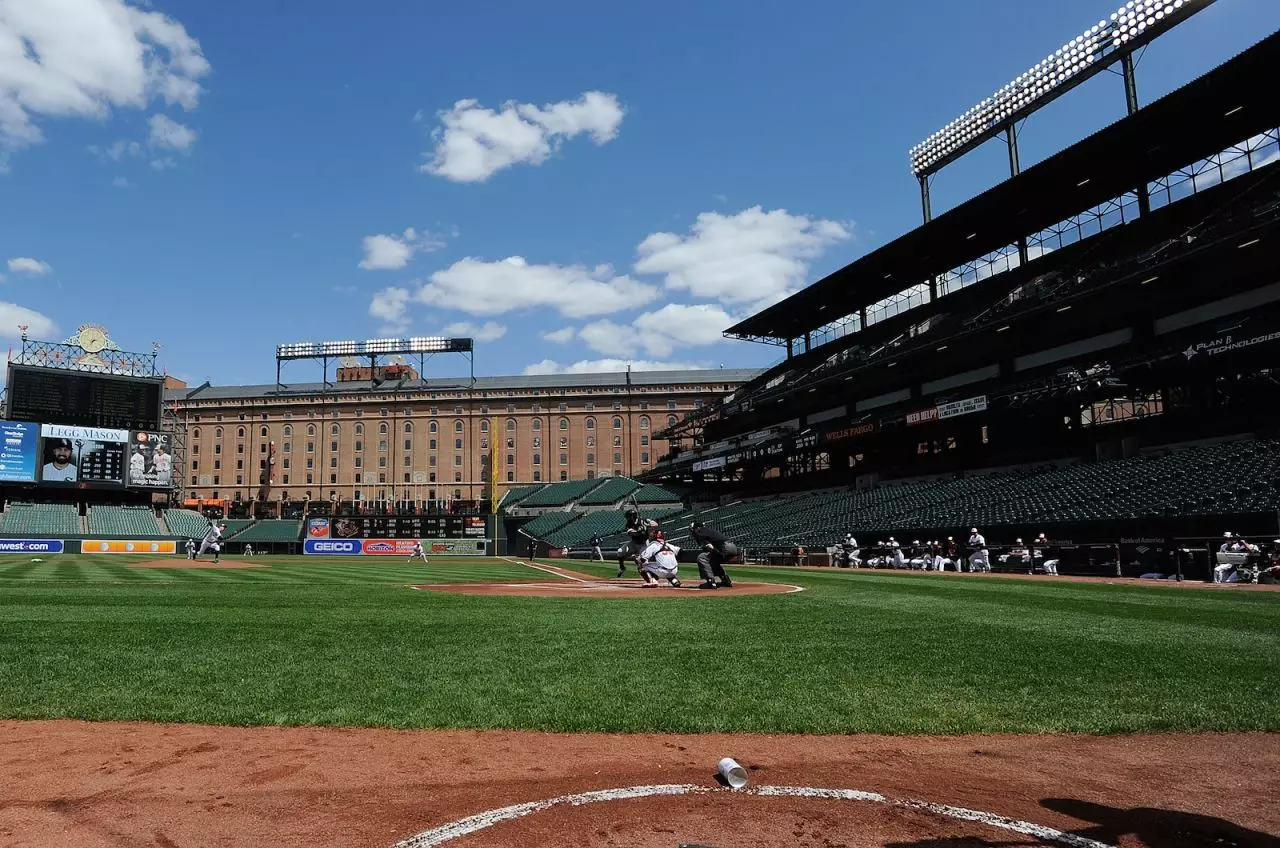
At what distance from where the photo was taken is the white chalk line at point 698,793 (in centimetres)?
349

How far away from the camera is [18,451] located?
53.4 m

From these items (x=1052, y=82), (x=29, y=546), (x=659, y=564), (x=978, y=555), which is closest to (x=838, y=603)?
(x=659, y=564)

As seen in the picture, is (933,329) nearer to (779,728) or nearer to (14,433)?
(779,728)

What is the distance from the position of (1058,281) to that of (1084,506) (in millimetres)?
13359

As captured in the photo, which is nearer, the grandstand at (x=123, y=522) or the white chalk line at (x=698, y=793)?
the white chalk line at (x=698, y=793)

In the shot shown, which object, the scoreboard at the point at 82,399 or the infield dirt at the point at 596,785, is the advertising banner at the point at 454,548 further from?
the infield dirt at the point at 596,785

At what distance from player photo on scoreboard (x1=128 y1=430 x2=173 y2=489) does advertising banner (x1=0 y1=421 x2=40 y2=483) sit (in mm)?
5557

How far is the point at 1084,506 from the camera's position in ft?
82.9

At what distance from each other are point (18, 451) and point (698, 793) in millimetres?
64846

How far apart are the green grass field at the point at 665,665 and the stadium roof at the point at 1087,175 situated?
2343 cm

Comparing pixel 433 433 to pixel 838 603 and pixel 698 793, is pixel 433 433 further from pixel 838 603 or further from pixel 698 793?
pixel 698 793

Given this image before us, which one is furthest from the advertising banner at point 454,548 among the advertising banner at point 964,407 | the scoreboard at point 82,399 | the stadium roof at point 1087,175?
the advertising banner at point 964,407

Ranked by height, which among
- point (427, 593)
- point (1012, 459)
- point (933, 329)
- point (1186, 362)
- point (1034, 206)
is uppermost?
point (1034, 206)

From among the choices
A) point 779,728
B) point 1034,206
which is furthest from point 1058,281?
point 779,728
